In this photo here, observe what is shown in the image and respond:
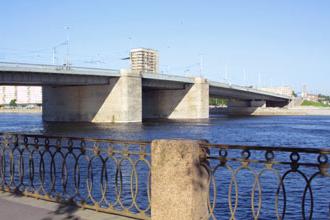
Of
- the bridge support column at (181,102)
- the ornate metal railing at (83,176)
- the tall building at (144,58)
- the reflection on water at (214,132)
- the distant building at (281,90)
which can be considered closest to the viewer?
the ornate metal railing at (83,176)

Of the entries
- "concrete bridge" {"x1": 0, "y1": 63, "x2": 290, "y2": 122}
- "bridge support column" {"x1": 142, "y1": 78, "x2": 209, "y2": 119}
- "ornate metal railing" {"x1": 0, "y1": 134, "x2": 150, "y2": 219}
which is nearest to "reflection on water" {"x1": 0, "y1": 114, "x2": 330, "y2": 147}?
"concrete bridge" {"x1": 0, "y1": 63, "x2": 290, "y2": 122}

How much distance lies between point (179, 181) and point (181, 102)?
7945 cm

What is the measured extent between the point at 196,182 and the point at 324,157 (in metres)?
1.38

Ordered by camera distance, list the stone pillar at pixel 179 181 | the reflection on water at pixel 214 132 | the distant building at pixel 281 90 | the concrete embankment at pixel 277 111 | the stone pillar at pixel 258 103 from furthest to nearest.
Answer: the distant building at pixel 281 90
the stone pillar at pixel 258 103
the concrete embankment at pixel 277 111
the reflection on water at pixel 214 132
the stone pillar at pixel 179 181

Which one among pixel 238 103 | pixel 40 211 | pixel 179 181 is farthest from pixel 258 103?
pixel 179 181

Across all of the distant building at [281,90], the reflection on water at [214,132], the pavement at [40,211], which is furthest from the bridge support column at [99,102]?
the distant building at [281,90]

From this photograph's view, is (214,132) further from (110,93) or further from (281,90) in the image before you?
(281,90)

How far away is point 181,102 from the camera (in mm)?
84312

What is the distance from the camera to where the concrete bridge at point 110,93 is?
181ft

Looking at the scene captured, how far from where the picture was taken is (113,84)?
65.8 meters

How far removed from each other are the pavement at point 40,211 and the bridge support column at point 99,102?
57.1 metres

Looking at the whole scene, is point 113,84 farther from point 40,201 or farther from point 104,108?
point 40,201

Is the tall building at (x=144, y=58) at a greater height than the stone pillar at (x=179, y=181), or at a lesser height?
greater

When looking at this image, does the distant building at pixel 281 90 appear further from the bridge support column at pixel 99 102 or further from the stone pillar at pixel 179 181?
the stone pillar at pixel 179 181
